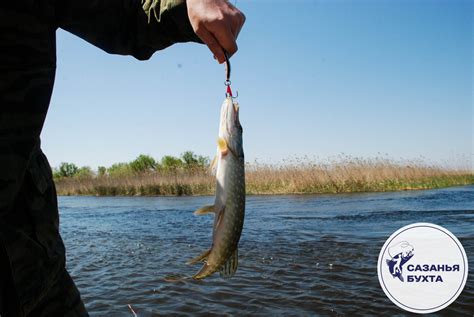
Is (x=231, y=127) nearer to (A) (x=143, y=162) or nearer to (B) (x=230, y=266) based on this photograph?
(B) (x=230, y=266)

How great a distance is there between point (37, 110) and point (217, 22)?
3.19 feet

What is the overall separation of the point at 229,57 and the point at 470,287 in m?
5.32

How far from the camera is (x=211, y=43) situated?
1.92 metres

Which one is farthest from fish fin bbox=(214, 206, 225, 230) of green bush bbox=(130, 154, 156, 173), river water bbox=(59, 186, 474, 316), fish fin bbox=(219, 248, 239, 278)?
green bush bbox=(130, 154, 156, 173)

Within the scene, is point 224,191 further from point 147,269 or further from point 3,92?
point 147,269

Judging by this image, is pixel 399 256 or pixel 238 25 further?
pixel 399 256

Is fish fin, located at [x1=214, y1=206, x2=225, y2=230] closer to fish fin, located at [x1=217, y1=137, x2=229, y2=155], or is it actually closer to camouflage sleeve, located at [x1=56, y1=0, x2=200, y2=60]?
fish fin, located at [x1=217, y1=137, x2=229, y2=155]

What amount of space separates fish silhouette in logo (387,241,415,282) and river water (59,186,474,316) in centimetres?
33

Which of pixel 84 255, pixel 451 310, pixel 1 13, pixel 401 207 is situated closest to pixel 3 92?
pixel 1 13

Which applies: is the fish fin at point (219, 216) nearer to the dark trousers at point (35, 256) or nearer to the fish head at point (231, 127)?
the fish head at point (231, 127)

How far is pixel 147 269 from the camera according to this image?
7.54 metres

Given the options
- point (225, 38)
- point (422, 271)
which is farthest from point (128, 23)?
point (422, 271)

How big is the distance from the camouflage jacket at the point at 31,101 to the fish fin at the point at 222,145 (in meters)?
0.59

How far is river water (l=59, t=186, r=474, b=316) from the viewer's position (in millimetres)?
5445
